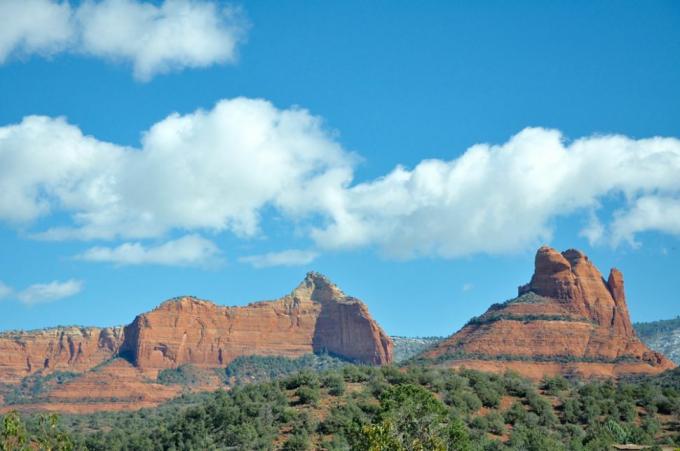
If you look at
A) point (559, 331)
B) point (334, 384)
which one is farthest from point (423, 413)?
point (559, 331)

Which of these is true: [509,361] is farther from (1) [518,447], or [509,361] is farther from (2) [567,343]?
(1) [518,447]

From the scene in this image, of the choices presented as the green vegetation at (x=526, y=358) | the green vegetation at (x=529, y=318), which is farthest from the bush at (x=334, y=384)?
the green vegetation at (x=529, y=318)

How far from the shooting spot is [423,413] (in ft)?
193

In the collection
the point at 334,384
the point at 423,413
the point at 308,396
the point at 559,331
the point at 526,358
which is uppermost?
the point at 559,331

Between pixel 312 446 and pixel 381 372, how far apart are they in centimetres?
1805

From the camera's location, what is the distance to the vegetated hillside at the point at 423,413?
6750cm

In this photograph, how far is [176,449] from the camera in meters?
73.7

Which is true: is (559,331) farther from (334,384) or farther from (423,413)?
(423,413)

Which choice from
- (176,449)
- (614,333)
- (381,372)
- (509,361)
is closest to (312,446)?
(176,449)

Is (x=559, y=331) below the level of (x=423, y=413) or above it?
above

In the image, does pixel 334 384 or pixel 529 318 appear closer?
pixel 334 384

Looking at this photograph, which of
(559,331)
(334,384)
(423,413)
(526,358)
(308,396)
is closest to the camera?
(423,413)

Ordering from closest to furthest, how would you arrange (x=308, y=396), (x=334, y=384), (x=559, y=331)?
(x=308, y=396)
(x=334, y=384)
(x=559, y=331)

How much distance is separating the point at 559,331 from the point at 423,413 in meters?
107
